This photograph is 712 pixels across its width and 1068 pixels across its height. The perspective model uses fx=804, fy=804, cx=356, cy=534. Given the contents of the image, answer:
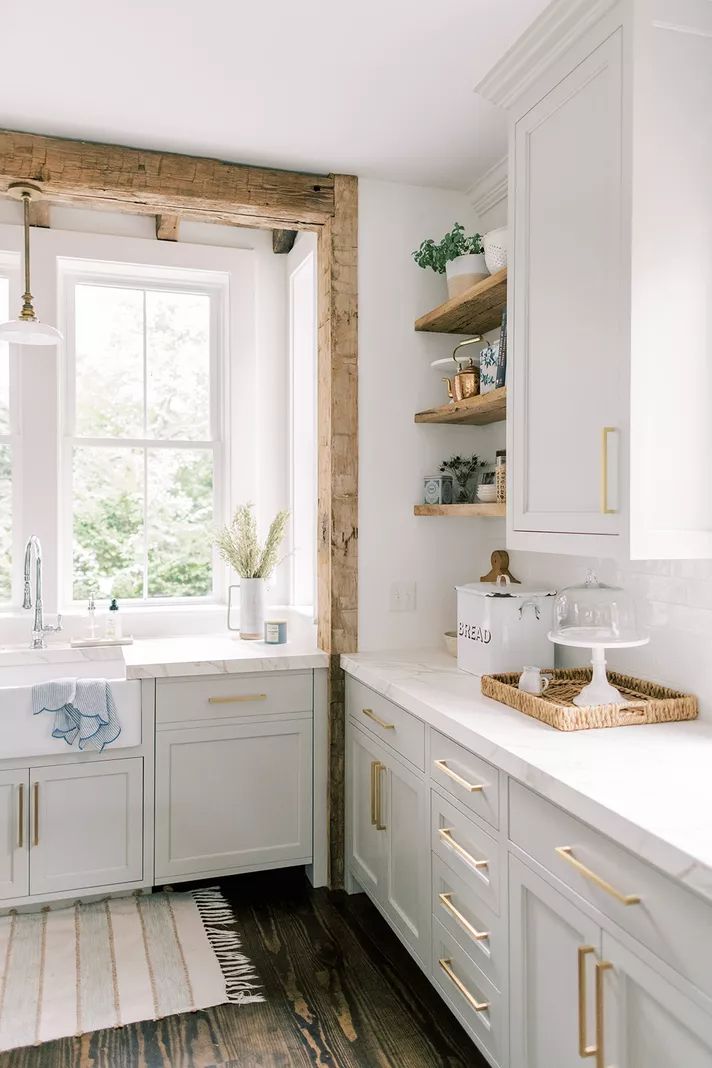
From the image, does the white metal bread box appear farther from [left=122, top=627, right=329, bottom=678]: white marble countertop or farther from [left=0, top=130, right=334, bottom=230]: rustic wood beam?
[left=0, top=130, right=334, bottom=230]: rustic wood beam

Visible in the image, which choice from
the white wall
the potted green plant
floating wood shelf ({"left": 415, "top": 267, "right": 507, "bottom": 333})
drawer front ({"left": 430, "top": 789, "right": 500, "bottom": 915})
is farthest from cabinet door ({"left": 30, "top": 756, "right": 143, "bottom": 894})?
the potted green plant

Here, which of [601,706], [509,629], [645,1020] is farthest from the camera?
[509,629]

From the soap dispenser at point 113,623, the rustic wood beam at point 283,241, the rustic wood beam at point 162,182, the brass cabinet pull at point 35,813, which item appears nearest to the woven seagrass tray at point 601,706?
the brass cabinet pull at point 35,813

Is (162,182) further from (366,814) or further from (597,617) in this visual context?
(366,814)

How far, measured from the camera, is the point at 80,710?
265 centimetres

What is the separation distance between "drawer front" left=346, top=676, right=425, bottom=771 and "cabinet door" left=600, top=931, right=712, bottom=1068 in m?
0.91

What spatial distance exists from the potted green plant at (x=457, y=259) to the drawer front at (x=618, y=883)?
1.68 meters

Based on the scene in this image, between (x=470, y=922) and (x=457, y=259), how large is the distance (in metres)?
2.01

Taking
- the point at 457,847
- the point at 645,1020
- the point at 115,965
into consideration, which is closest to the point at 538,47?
the point at 457,847

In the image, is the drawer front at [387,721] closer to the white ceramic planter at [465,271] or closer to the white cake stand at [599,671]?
the white cake stand at [599,671]

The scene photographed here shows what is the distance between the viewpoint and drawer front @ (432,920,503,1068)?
1785 mm

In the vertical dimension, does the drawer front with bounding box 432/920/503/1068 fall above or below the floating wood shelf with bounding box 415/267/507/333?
below

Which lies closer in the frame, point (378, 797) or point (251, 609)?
point (378, 797)

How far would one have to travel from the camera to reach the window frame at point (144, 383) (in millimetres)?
3426
